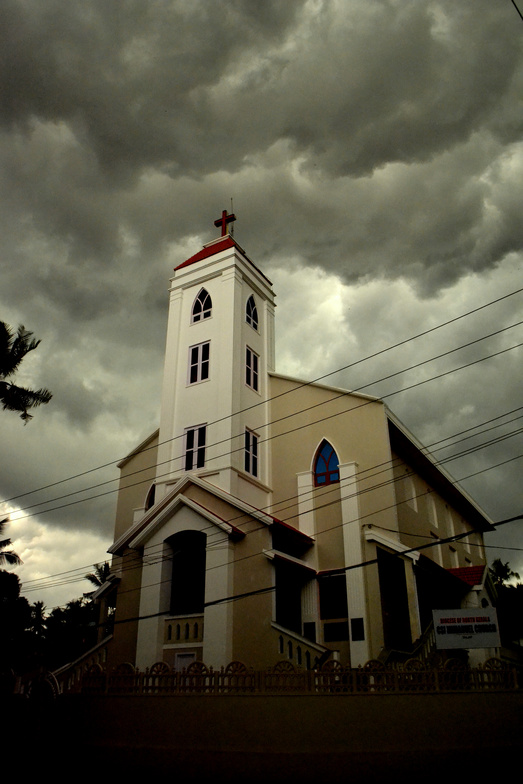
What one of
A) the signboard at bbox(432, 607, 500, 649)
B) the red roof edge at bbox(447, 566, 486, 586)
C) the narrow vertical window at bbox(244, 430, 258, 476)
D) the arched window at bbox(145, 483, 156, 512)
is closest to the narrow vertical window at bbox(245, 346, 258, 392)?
the narrow vertical window at bbox(244, 430, 258, 476)

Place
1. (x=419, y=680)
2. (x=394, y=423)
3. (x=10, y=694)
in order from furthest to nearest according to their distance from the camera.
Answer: (x=394, y=423) < (x=10, y=694) < (x=419, y=680)

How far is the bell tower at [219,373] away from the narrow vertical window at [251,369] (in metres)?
0.04

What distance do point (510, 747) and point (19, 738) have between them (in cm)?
1114

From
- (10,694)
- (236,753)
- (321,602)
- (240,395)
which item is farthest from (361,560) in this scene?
(10,694)

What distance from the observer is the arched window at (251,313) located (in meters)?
27.1

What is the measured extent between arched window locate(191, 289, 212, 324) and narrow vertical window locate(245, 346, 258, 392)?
241 cm

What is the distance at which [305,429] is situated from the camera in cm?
2447

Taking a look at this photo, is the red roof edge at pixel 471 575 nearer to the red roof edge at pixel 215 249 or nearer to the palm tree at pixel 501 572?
the red roof edge at pixel 215 249

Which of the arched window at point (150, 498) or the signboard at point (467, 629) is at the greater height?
Result: the arched window at point (150, 498)

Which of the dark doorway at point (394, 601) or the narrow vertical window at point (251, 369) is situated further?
the narrow vertical window at point (251, 369)

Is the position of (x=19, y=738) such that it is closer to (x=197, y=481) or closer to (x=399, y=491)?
(x=197, y=481)

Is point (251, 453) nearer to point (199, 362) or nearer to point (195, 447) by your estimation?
point (195, 447)

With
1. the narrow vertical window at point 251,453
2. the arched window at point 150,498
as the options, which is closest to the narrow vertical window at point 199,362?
the narrow vertical window at point 251,453

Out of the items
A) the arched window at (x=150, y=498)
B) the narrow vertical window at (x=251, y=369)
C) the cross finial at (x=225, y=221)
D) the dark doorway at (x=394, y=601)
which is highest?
the cross finial at (x=225, y=221)
